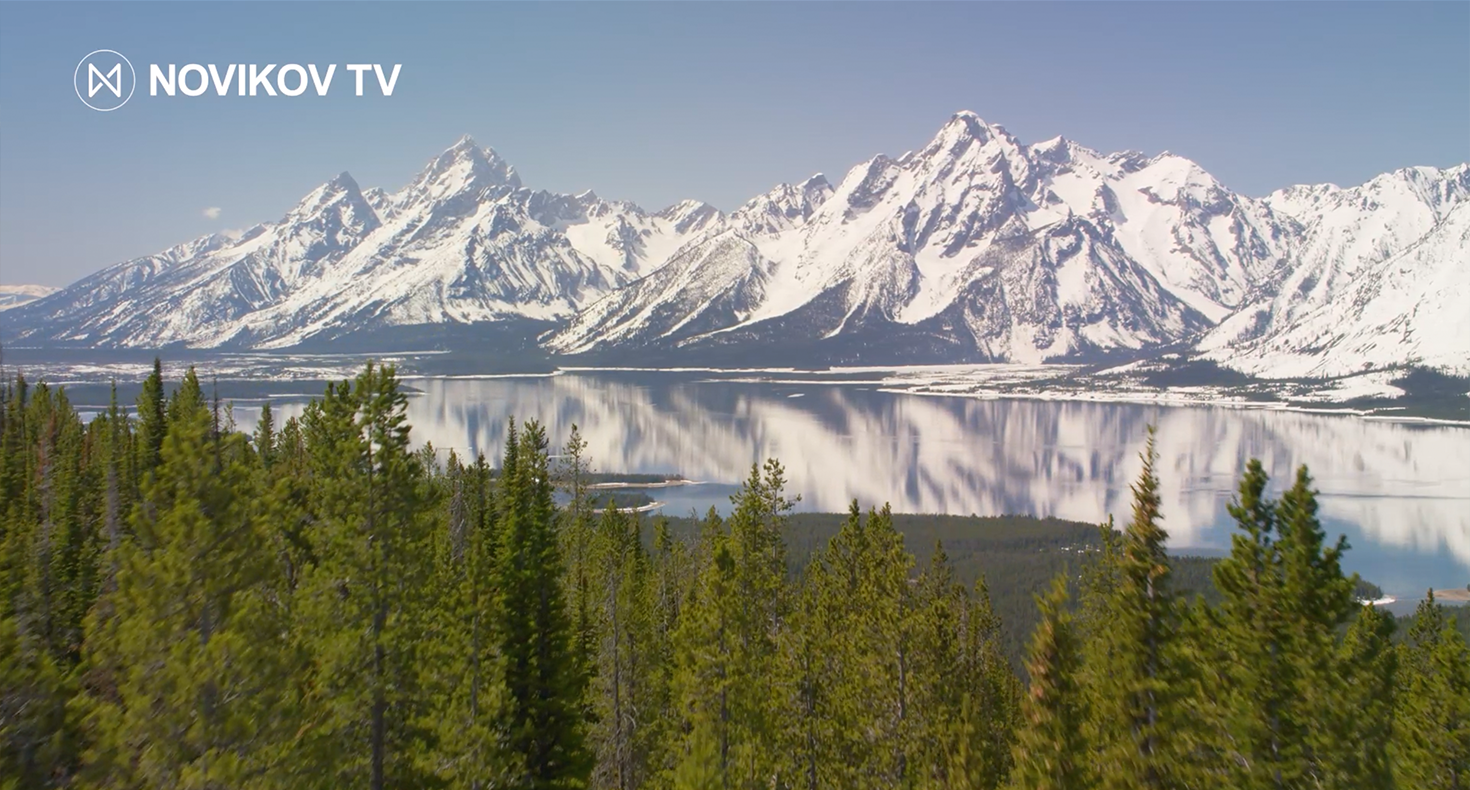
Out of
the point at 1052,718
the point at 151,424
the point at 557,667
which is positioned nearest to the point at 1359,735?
the point at 1052,718

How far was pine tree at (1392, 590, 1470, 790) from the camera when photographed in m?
25.0

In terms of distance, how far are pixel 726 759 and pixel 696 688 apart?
202 cm

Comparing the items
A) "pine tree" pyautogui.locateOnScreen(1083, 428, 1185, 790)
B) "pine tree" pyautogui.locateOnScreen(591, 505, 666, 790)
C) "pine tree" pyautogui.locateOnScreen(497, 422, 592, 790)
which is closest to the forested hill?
"pine tree" pyautogui.locateOnScreen(591, 505, 666, 790)

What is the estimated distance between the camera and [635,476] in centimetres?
17675

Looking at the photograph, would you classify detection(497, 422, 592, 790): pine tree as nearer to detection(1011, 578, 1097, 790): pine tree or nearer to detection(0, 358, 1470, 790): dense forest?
detection(0, 358, 1470, 790): dense forest

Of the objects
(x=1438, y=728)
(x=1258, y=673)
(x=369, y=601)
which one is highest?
(x=369, y=601)

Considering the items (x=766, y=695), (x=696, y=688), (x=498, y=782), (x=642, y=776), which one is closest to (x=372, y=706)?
(x=498, y=782)

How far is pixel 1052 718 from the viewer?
71.3ft

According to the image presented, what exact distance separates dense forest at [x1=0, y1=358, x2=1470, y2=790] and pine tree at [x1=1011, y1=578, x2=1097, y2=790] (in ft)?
0.24

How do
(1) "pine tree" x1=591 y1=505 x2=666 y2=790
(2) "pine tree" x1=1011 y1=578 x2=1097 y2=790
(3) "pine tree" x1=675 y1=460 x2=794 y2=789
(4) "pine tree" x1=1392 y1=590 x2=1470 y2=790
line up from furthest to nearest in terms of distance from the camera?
(1) "pine tree" x1=591 y1=505 x2=666 y2=790, (3) "pine tree" x1=675 y1=460 x2=794 y2=789, (4) "pine tree" x1=1392 y1=590 x2=1470 y2=790, (2) "pine tree" x1=1011 y1=578 x2=1097 y2=790

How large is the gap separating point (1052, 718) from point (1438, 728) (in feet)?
41.3

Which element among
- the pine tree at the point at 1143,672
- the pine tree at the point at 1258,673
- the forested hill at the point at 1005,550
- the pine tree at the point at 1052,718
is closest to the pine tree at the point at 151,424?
the pine tree at the point at 1052,718

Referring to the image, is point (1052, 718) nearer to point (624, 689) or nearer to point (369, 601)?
point (369, 601)

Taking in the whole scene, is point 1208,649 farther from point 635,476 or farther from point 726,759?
point 635,476
